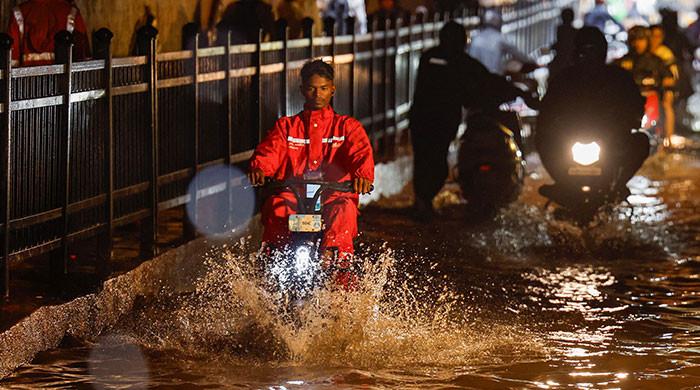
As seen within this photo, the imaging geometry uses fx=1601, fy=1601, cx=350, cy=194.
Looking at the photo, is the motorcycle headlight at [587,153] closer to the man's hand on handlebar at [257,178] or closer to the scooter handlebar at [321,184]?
the scooter handlebar at [321,184]

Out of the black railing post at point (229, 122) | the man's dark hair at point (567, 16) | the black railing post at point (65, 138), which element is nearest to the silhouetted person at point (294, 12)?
the man's dark hair at point (567, 16)

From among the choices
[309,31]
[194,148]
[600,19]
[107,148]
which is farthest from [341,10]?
[107,148]

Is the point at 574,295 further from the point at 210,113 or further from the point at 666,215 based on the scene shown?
the point at 666,215

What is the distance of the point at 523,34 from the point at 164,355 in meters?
26.1

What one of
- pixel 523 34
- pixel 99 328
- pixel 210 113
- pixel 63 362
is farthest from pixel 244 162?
pixel 523 34

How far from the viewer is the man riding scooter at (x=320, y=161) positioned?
850cm

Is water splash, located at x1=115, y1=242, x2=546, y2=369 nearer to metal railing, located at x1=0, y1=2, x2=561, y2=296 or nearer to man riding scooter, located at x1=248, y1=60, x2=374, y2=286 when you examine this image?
man riding scooter, located at x1=248, y1=60, x2=374, y2=286

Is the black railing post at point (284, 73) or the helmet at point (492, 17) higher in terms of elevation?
the helmet at point (492, 17)

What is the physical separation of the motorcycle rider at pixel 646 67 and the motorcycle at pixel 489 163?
6.11 m

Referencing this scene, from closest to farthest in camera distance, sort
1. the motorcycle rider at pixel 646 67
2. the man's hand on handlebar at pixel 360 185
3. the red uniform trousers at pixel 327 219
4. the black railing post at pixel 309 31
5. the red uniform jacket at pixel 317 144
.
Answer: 1. the man's hand on handlebar at pixel 360 185
2. the red uniform trousers at pixel 327 219
3. the red uniform jacket at pixel 317 144
4. the black railing post at pixel 309 31
5. the motorcycle rider at pixel 646 67

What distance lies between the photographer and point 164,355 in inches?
324

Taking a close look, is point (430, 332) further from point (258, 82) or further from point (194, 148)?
point (258, 82)

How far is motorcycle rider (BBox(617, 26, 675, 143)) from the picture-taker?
A: 20.0 meters

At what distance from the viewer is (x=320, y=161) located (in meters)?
8.77
